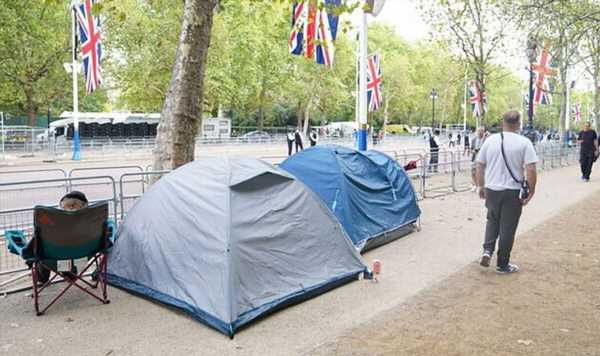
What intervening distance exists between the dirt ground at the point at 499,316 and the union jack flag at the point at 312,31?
7529 millimetres

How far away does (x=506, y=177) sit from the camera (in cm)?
673

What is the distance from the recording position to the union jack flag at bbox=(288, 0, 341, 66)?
43.1 feet

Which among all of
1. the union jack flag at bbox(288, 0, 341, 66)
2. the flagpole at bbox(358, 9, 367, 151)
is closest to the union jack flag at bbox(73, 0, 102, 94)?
the union jack flag at bbox(288, 0, 341, 66)

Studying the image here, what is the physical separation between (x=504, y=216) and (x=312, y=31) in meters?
8.60

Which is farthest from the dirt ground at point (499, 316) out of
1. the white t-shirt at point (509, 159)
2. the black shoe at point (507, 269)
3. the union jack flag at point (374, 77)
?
the union jack flag at point (374, 77)

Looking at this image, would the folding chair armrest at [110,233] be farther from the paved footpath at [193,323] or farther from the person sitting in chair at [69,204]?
the paved footpath at [193,323]

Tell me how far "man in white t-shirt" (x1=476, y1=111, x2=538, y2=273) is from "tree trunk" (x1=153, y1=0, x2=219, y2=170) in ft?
15.6

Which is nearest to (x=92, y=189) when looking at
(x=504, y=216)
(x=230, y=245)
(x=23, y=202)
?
(x=23, y=202)

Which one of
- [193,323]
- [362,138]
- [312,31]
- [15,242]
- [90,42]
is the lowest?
[193,323]

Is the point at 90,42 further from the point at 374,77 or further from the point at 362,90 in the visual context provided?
the point at 362,90

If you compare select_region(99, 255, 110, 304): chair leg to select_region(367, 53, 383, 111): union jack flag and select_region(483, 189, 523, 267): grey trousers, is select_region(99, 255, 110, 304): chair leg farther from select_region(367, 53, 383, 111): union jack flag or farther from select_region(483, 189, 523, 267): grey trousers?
select_region(367, 53, 383, 111): union jack flag

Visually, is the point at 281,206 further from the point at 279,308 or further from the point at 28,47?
the point at 28,47

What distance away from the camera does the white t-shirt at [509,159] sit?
670 cm

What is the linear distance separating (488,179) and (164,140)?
17.3 ft
